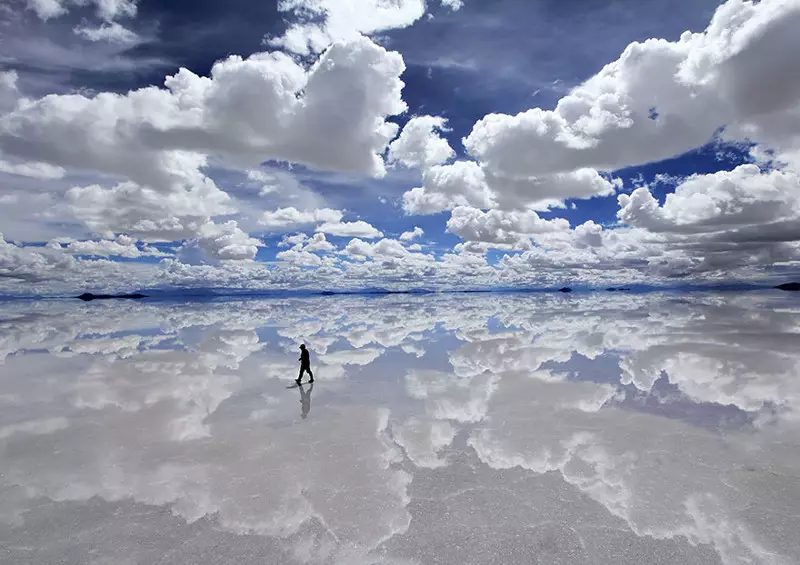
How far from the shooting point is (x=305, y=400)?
1487 centimetres

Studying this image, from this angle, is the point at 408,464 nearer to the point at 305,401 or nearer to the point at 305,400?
the point at 305,401

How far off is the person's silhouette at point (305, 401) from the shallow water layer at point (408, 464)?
0.32 feet

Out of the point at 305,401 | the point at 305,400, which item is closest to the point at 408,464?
the point at 305,401

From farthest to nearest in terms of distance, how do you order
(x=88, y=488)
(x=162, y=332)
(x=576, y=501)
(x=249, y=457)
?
(x=162, y=332) → (x=249, y=457) → (x=88, y=488) → (x=576, y=501)

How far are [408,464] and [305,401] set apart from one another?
628 cm

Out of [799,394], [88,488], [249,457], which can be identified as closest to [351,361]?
[249,457]

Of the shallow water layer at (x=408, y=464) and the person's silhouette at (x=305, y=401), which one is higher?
the shallow water layer at (x=408, y=464)

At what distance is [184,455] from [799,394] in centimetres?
1844

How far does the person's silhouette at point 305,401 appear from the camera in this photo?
13237 mm

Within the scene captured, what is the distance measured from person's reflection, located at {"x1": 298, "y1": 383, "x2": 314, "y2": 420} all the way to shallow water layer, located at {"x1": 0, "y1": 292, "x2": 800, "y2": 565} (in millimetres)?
98

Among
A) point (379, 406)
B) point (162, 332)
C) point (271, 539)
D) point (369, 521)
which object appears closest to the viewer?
point (271, 539)

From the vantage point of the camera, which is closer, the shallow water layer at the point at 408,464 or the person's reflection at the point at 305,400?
the shallow water layer at the point at 408,464

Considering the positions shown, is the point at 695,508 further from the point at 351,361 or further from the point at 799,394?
the point at 351,361

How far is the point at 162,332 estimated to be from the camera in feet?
127
